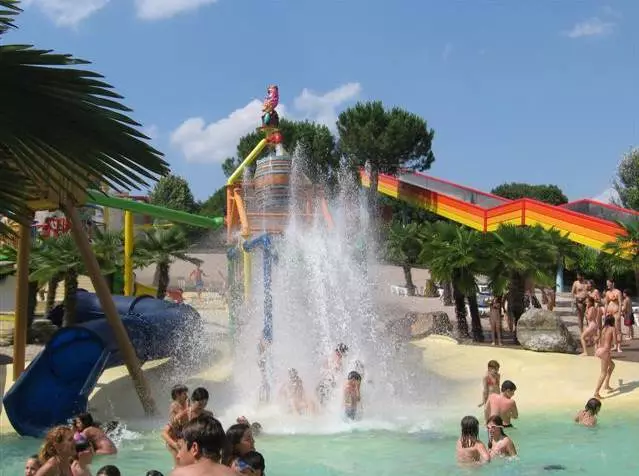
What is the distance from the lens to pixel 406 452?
8.25 m

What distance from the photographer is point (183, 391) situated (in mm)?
6902

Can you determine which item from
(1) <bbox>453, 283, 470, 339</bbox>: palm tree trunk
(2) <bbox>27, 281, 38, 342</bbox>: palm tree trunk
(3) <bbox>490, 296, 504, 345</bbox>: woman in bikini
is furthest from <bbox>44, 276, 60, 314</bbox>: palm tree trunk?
(3) <bbox>490, 296, 504, 345</bbox>: woman in bikini

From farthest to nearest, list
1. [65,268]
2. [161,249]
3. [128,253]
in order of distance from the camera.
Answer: [161,249] → [128,253] → [65,268]

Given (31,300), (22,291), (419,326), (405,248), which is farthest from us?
(405,248)

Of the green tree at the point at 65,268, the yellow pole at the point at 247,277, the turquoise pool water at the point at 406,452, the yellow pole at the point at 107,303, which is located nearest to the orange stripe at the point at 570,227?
the yellow pole at the point at 247,277

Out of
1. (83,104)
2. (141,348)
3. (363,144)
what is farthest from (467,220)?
(83,104)

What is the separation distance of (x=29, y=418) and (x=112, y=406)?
6.44 ft

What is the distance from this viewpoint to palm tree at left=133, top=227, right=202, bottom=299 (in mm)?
21273

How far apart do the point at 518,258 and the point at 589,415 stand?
6929mm

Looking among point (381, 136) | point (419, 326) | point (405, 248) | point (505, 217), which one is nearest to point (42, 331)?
point (419, 326)

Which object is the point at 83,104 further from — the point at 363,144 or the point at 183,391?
the point at 363,144

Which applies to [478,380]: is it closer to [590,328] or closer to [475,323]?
[590,328]

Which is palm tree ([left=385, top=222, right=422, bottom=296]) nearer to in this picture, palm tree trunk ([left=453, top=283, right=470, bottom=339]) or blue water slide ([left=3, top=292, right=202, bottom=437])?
palm tree trunk ([left=453, top=283, right=470, bottom=339])

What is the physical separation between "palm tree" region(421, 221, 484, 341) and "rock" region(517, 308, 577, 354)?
2307 millimetres
